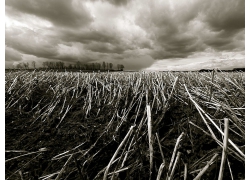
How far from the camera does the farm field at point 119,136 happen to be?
1598 mm

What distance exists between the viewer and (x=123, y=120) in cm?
263

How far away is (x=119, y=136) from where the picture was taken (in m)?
2.37

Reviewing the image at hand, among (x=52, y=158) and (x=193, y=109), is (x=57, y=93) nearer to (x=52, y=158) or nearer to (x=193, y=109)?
(x=52, y=158)

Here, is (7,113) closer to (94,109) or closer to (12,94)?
(12,94)

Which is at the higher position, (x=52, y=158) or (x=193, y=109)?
(x=193, y=109)

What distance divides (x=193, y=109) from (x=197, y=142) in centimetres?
→ 97

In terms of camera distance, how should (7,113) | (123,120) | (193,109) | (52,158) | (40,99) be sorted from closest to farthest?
(52,158) < (123,120) < (193,109) < (7,113) < (40,99)

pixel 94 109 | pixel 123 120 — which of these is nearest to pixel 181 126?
pixel 123 120

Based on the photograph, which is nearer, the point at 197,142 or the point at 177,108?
the point at 197,142

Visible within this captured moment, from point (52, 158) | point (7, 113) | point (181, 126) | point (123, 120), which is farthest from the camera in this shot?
point (7, 113)

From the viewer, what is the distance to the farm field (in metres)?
1.60

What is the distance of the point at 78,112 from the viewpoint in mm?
3324

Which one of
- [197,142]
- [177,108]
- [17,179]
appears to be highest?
[177,108]

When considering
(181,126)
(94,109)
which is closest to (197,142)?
(181,126)
